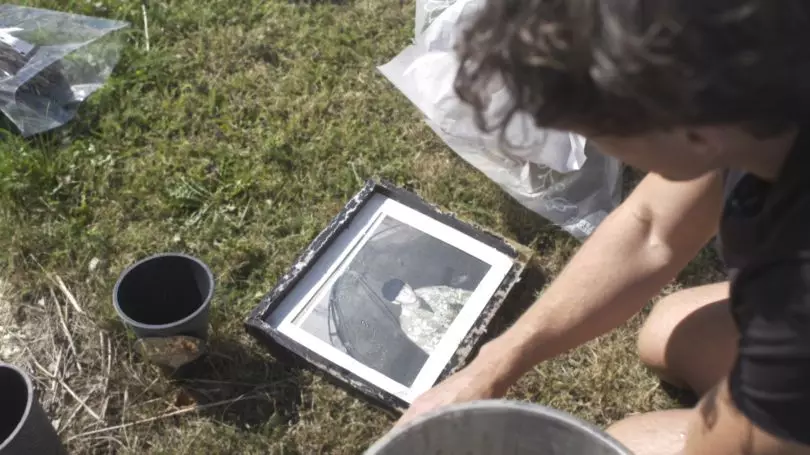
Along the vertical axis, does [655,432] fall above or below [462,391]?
below

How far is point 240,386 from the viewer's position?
1.82m

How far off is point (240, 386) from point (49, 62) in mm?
1162

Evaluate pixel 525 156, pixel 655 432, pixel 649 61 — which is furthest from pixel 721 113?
pixel 525 156

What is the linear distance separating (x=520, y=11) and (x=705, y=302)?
101 centimetres

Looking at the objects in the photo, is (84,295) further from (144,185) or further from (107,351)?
(144,185)

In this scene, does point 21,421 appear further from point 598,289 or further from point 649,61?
point 649,61

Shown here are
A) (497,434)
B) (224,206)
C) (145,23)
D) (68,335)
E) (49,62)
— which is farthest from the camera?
(145,23)

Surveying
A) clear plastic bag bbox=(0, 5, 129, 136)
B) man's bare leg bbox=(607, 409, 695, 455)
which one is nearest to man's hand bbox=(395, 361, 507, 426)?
man's bare leg bbox=(607, 409, 695, 455)

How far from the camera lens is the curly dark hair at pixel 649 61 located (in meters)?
0.77

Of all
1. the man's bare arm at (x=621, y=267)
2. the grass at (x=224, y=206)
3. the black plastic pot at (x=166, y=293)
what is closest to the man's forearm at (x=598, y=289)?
the man's bare arm at (x=621, y=267)

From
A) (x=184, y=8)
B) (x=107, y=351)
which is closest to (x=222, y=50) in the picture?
(x=184, y=8)

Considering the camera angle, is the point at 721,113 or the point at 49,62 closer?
the point at 721,113

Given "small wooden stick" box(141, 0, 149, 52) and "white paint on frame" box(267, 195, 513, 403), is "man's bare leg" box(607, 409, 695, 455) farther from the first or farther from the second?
"small wooden stick" box(141, 0, 149, 52)

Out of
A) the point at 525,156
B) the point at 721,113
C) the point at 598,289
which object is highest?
the point at 721,113
